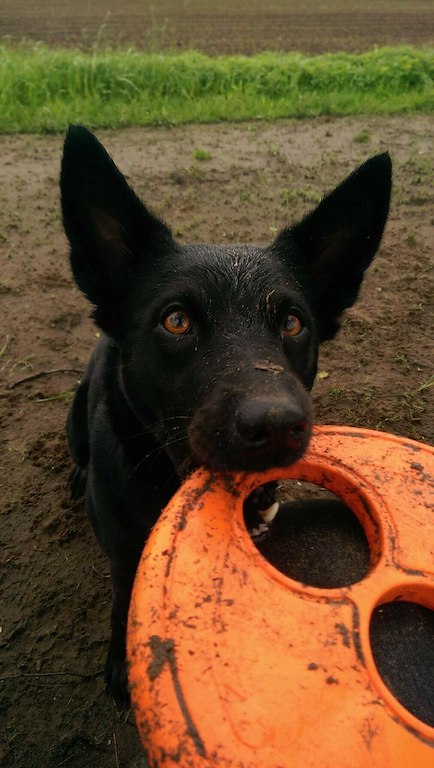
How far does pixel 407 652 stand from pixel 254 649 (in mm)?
434

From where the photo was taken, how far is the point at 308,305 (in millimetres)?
2213

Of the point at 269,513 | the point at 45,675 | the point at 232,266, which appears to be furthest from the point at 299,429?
the point at 45,675

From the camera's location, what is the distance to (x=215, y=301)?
6.20 ft

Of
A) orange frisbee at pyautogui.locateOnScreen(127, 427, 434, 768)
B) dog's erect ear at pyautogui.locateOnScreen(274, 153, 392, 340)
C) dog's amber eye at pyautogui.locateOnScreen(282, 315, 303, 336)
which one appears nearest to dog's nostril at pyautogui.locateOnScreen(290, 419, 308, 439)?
orange frisbee at pyautogui.locateOnScreen(127, 427, 434, 768)

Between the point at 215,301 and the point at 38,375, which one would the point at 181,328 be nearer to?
the point at 215,301

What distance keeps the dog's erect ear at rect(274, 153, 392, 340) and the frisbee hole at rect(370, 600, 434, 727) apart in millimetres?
1232

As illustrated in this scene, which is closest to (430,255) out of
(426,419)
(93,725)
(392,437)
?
(426,419)

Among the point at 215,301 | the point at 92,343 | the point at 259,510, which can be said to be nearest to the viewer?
the point at 215,301

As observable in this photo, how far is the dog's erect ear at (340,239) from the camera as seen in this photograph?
7.06 ft

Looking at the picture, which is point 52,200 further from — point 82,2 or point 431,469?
point 82,2

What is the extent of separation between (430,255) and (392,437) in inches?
152

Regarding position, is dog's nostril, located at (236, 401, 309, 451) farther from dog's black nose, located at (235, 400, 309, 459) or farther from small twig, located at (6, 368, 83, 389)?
small twig, located at (6, 368, 83, 389)

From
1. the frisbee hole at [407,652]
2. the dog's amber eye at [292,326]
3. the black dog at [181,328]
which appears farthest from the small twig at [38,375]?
the frisbee hole at [407,652]

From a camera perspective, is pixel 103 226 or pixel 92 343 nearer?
pixel 103 226
